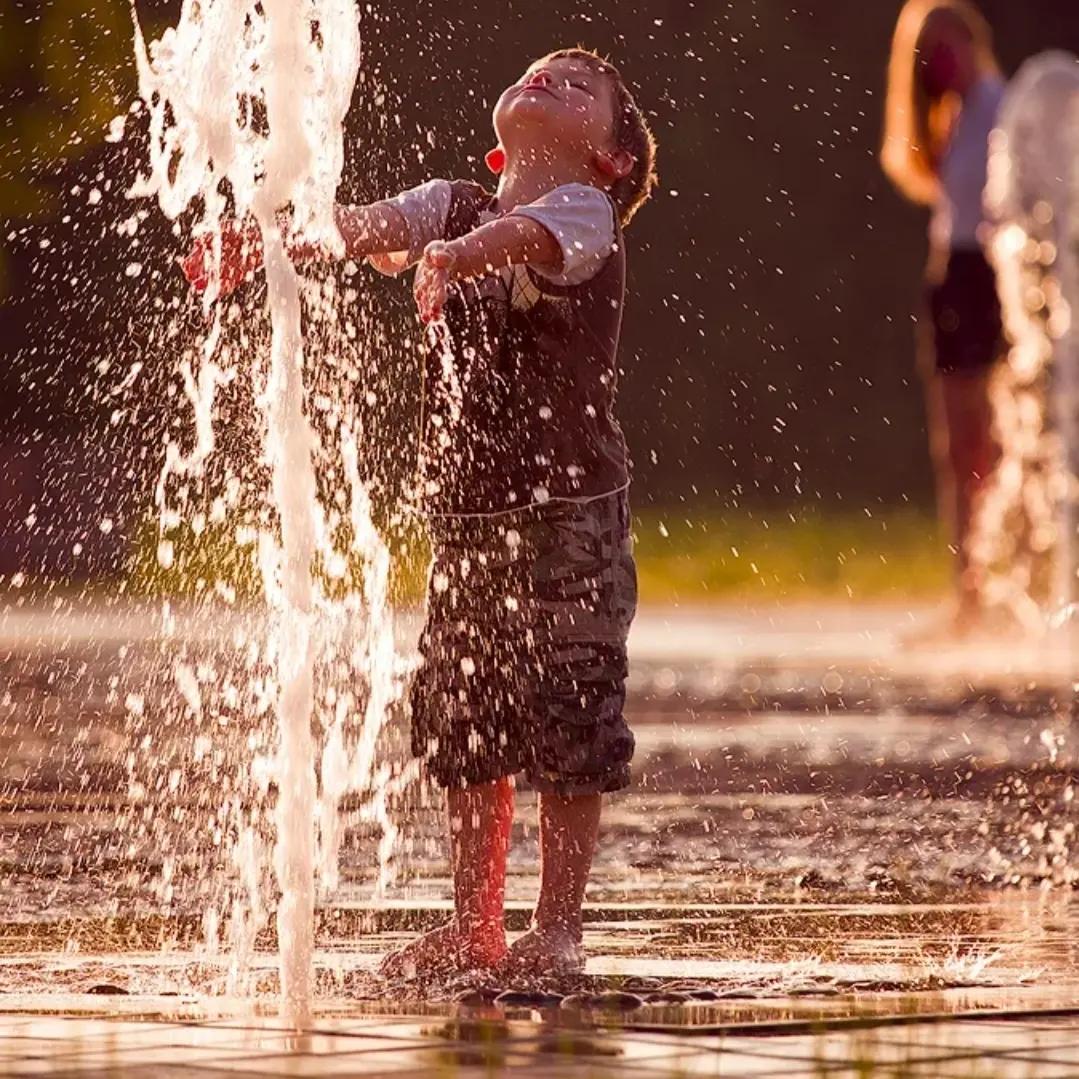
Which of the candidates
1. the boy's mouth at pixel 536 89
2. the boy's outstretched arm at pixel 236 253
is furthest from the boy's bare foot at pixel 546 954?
the boy's mouth at pixel 536 89

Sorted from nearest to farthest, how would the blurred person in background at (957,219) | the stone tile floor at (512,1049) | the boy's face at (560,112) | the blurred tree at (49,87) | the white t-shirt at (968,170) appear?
the stone tile floor at (512,1049), the boy's face at (560,112), the blurred person in background at (957,219), the white t-shirt at (968,170), the blurred tree at (49,87)

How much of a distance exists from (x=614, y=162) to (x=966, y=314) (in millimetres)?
9081

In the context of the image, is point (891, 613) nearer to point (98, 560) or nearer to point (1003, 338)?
point (1003, 338)

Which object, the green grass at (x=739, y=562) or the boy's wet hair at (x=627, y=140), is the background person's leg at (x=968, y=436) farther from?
the boy's wet hair at (x=627, y=140)

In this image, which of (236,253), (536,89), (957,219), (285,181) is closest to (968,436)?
(957,219)

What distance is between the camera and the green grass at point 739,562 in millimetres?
18859

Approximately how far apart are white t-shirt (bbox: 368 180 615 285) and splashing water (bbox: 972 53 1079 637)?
29.2ft

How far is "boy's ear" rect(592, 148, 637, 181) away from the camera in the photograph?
19.6ft

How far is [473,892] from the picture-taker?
561 cm

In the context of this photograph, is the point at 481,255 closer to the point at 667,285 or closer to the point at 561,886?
the point at 561,886

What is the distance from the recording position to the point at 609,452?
573 centimetres

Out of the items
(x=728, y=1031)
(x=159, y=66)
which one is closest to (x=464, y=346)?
(x=159, y=66)

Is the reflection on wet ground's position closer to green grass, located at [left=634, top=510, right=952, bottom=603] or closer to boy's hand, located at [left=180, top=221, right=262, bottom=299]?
boy's hand, located at [left=180, top=221, right=262, bottom=299]

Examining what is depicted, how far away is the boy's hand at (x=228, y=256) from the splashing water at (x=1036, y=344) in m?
9.26
